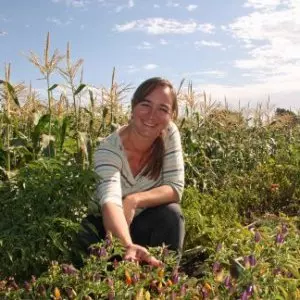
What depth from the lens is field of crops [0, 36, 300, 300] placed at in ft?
7.14

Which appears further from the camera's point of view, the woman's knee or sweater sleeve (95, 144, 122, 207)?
the woman's knee

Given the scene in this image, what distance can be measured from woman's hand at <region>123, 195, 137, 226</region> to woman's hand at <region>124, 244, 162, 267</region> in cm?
67

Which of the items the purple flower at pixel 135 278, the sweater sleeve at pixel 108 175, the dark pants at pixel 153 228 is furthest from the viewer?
the dark pants at pixel 153 228

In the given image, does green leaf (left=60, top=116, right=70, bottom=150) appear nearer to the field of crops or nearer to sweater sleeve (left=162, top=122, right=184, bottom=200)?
the field of crops

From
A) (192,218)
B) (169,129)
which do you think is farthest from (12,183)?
(192,218)

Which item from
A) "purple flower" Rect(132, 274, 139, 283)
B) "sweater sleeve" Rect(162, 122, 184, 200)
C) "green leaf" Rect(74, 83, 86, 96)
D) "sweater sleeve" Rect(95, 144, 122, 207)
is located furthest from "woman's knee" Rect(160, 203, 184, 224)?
"green leaf" Rect(74, 83, 86, 96)

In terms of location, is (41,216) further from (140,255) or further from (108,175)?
(140,255)

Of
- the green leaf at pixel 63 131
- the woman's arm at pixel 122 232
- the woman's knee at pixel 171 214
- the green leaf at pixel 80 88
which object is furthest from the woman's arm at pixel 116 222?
the green leaf at pixel 80 88

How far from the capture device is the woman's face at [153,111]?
124 inches

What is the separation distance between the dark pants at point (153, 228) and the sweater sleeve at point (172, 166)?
143mm

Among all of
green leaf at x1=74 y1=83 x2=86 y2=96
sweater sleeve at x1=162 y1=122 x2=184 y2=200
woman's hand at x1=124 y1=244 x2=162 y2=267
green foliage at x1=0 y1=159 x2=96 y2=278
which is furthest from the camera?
green leaf at x1=74 y1=83 x2=86 y2=96

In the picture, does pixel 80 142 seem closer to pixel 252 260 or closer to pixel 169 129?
pixel 169 129

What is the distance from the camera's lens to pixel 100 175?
122 inches

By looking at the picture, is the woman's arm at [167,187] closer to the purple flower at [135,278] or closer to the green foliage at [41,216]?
the green foliage at [41,216]
